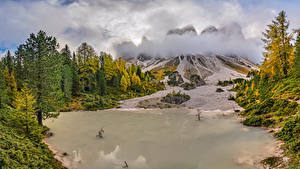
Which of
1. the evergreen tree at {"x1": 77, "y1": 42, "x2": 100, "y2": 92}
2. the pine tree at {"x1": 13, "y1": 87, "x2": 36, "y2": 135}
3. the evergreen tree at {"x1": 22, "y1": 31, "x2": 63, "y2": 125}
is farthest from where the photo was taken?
the evergreen tree at {"x1": 77, "y1": 42, "x2": 100, "y2": 92}

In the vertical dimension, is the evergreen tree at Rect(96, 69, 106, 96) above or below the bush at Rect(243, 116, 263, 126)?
above

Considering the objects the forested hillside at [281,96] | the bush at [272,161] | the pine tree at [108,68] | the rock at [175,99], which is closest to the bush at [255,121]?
the forested hillside at [281,96]

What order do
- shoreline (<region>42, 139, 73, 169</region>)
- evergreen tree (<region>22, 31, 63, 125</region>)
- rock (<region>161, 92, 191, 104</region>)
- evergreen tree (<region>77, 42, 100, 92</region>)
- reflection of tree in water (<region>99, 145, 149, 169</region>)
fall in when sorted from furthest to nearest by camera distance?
evergreen tree (<region>77, 42, 100, 92</region>) → rock (<region>161, 92, 191, 104</region>) → evergreen tree (<region>22, 31, 63, 125</region>) → shoreline (<region>42, 139, 73, 169</region>) → reflection of tree in water (<region>99, 145, 149, 169</region>)

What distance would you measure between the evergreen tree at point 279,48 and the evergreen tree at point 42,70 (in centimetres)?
3560

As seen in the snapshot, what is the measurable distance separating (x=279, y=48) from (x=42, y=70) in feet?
124

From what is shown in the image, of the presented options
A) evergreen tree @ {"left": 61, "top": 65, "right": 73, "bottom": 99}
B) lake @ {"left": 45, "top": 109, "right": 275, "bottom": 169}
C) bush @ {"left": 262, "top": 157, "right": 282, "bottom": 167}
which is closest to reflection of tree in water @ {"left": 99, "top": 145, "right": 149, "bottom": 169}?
lake @ {"left": 45, "top": 109, "right": 275, "bottom": 169}

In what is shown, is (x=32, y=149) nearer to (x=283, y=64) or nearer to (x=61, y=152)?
(x=61, y=152)

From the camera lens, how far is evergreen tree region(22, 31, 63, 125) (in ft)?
72.0

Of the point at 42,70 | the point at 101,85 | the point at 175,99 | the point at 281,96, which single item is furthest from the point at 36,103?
the point at 175,99

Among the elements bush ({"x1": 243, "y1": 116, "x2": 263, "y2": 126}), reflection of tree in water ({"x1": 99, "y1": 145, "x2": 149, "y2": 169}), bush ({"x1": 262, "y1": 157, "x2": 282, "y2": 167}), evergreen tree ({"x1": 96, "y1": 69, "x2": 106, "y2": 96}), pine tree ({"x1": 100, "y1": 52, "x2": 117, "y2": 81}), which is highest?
pine tree ({"x1": 100, "y1": 52, "x2": 117, "y2": 81})

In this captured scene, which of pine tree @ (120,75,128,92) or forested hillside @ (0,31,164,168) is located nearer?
forested hillside @ (0,31,164,168)

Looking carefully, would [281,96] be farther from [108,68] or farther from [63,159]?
[108,68]

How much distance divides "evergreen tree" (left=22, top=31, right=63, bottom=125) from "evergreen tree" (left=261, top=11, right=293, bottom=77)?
3560 cm

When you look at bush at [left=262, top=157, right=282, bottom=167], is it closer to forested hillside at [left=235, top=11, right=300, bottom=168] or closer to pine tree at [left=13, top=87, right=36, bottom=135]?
forested hillside at [left=235, top=11, right=300, bottom=168]
